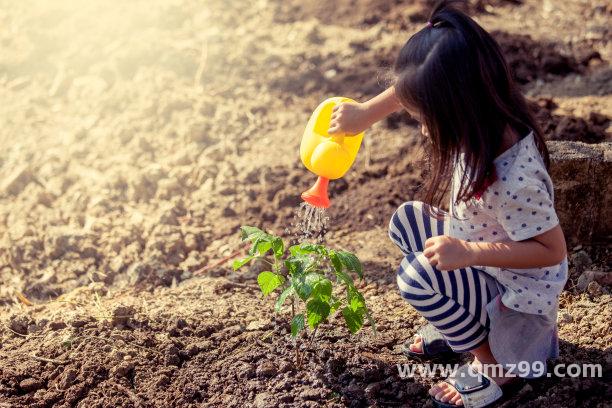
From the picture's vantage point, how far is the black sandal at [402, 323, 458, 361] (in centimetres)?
259

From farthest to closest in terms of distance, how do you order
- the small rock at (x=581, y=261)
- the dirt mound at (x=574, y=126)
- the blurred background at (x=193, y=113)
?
the blurred background at (x=193, y=113)
the dirt mound at (x=574, y=126)
the small rock at (x=581, y=261)

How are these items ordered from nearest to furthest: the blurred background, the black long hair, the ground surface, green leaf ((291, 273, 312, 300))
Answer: the black long hair → green leaf ((291, 273, 312, 300)) → the ground surface → the blurred background

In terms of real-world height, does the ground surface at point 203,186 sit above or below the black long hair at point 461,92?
below

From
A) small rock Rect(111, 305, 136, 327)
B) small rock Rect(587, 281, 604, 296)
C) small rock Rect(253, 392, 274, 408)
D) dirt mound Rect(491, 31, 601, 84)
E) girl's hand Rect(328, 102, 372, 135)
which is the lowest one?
dirt mound Rect(491, 31, 601, 84)

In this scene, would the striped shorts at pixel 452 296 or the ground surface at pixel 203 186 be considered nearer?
the striped shorts at pixel 452 296

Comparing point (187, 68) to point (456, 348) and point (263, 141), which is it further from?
point (456, 348)

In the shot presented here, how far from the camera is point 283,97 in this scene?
4.70 meters

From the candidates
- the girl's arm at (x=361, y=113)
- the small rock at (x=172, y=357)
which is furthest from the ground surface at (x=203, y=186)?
the girl's arm at (x=361, y=113)

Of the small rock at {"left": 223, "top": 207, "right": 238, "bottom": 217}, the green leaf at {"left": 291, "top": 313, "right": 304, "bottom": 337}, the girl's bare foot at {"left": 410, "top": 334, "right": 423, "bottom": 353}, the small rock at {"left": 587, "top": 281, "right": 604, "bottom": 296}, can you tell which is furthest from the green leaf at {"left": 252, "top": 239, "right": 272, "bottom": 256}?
the small rock at {"left": 223, "top": 207, "right": 238, "bottom": 217}

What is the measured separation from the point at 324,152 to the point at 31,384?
121 cm

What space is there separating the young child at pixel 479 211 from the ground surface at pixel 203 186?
152 millimetres

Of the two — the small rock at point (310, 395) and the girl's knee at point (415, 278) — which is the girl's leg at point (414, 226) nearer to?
the girl's knee at point (415, 278)

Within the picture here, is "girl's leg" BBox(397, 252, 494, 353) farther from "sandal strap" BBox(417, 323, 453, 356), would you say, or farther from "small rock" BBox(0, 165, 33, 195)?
"small rock" BBox(0, 165, 33, 195)

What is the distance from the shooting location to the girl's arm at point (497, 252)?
2082 millimetres
